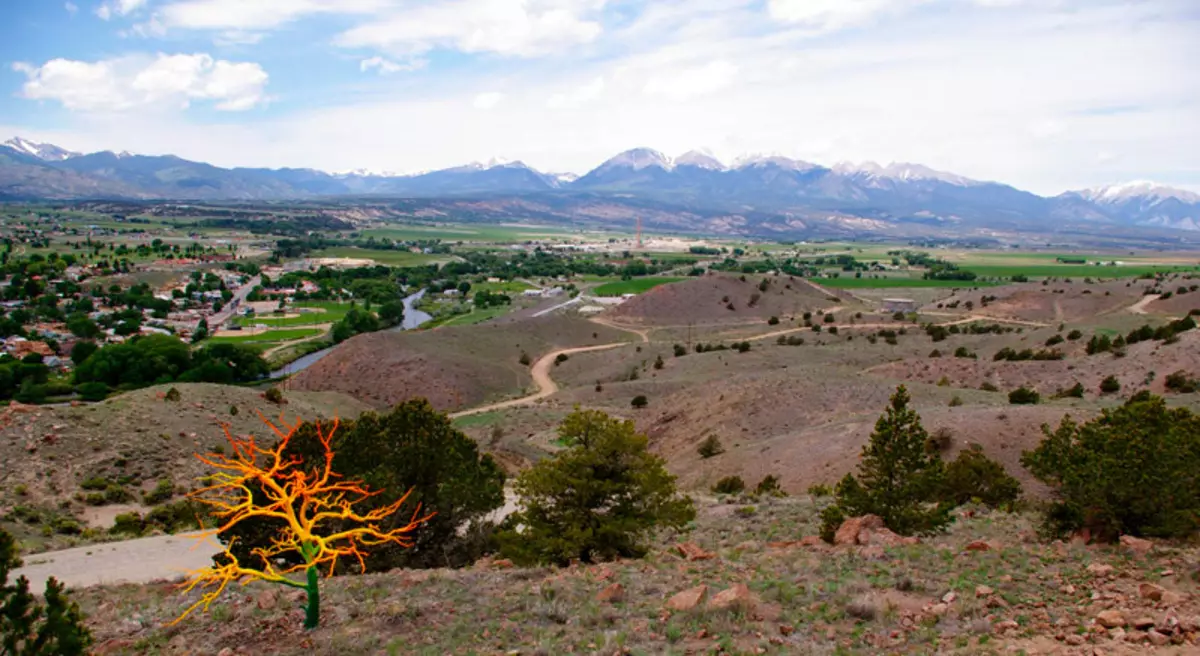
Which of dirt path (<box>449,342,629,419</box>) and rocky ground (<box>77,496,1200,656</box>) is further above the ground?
rocky ground (<box>77,496,1200,656</box>)

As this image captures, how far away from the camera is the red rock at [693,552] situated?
1675 centimetres

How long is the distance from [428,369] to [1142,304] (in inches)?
3511

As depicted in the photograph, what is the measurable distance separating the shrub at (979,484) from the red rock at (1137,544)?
290 inches

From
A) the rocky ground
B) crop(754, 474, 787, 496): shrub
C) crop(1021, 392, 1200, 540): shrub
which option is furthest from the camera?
crop(754, 474, 787, 496): shrub

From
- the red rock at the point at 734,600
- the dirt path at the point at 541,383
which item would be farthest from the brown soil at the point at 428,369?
the red rock at the point at 734,600

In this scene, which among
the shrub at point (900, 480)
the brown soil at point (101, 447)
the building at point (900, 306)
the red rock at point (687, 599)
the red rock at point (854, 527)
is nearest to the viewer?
the red rock at point (687, 599)

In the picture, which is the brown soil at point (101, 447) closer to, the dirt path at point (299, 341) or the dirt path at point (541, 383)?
the dirt path at point (541, 383)

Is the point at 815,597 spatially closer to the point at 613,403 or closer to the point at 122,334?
the point at 613,403

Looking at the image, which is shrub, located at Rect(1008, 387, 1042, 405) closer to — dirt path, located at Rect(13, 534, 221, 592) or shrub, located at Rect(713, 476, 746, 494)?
shrub, located at Rect(713, 476, 746, 494)

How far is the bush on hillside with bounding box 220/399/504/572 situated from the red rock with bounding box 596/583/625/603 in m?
7.59

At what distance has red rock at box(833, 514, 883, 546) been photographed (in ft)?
56.6

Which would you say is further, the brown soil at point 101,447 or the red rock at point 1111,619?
the brown soil at point 101,447

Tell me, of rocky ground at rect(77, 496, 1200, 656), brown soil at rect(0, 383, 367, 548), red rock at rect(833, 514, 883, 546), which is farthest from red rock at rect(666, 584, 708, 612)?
brown soil at rect(0, 383, 367, 548)

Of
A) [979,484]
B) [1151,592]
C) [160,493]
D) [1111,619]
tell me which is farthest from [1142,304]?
[160,493]
